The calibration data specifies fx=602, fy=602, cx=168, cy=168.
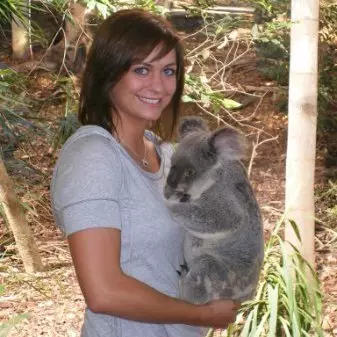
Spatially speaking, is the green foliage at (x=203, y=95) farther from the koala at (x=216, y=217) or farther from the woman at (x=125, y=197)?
the woman at (x=125, y=197)

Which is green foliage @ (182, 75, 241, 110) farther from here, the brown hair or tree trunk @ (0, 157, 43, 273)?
the brown hair

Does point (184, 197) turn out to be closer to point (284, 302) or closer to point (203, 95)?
point (284, 302)

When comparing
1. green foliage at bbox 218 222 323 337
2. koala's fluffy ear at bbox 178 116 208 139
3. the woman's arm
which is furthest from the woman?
green foliage at bbox 218 222 323 337

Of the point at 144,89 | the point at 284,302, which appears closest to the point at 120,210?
the point at 144,89

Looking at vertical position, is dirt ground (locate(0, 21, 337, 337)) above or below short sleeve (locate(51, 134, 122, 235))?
below

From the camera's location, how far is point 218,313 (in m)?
1.49

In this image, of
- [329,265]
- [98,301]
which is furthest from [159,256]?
[329,265]

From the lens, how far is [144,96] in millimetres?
1495

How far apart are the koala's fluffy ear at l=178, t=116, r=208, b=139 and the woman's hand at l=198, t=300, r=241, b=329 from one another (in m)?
0.73

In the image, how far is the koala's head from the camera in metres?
1.79

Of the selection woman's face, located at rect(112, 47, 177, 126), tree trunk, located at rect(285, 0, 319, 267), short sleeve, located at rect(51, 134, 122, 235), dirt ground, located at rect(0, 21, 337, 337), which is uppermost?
woman's face, located at rect(112, 47, 177, 126)

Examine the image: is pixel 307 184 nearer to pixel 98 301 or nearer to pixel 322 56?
pixel 98 301

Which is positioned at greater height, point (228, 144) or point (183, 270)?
point (228, 144)

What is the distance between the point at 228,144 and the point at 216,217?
227 millimetres
